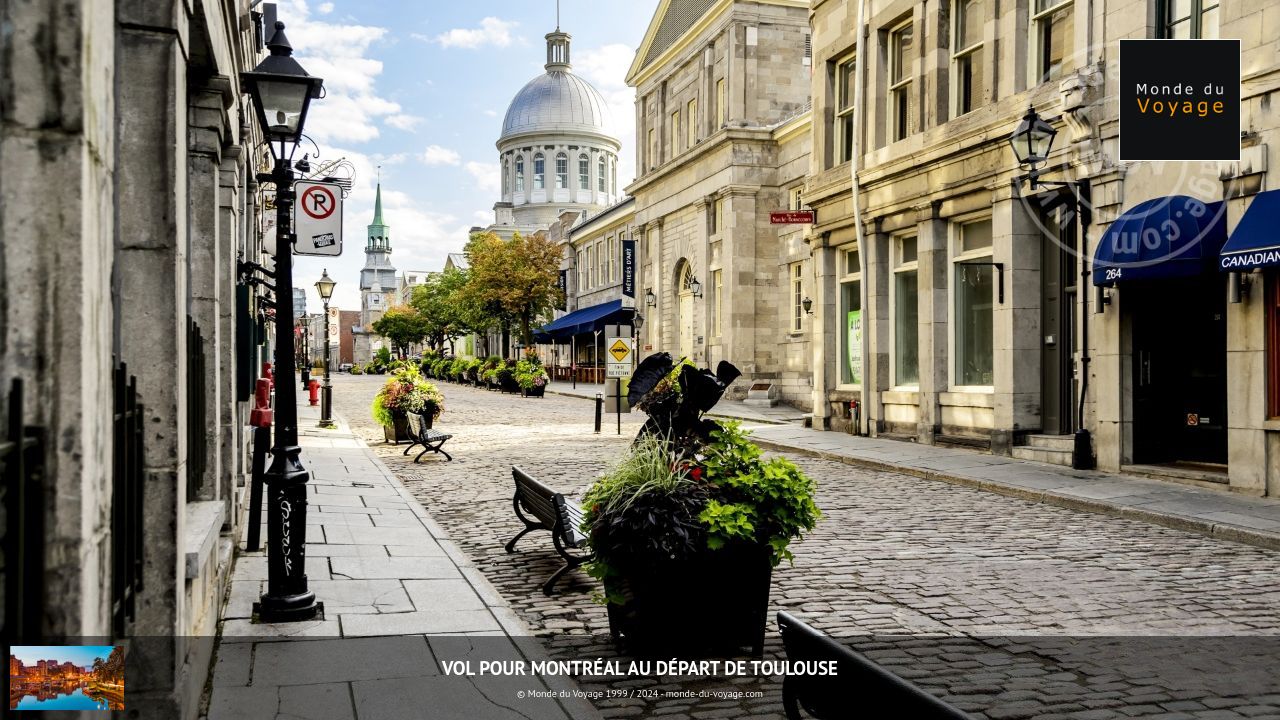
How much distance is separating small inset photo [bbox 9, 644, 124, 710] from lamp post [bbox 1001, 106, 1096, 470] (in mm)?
13425

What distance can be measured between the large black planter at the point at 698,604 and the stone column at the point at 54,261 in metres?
3.19

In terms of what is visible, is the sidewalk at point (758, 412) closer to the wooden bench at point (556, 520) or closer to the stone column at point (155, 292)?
the wooden bench at point (556, 520)

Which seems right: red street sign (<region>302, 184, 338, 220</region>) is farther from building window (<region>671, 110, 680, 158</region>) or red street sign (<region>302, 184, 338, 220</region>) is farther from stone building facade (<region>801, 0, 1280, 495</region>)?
building window (<region>671, 110, 680, 158</region>)

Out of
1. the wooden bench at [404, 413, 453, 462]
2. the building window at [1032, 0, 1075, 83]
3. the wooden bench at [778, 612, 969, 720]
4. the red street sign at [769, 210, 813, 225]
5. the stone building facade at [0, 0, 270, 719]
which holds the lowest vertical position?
the wooden bench at [404, 413, 453, 462]

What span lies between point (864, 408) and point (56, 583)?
18.8m

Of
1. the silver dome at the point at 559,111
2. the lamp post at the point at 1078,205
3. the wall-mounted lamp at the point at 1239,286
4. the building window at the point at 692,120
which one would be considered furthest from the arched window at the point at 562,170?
the wall-mounted lamp at the point at 1239,286

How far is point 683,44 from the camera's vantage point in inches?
1506

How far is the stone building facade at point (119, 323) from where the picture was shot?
269 centimetres

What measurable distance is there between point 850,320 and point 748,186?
12.8 metres

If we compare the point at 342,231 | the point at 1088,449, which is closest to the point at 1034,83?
the point at 1088,449

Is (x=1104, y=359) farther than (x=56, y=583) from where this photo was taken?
Yes

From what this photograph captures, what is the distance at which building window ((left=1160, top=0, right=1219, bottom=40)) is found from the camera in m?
12.6

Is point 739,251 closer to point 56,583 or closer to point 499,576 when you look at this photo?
point 499,576

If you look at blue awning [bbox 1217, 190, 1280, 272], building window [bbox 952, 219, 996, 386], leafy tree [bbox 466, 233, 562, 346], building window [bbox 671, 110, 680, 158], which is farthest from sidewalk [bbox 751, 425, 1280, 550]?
leafy tree [bbox 466, 233, 562, 346]
